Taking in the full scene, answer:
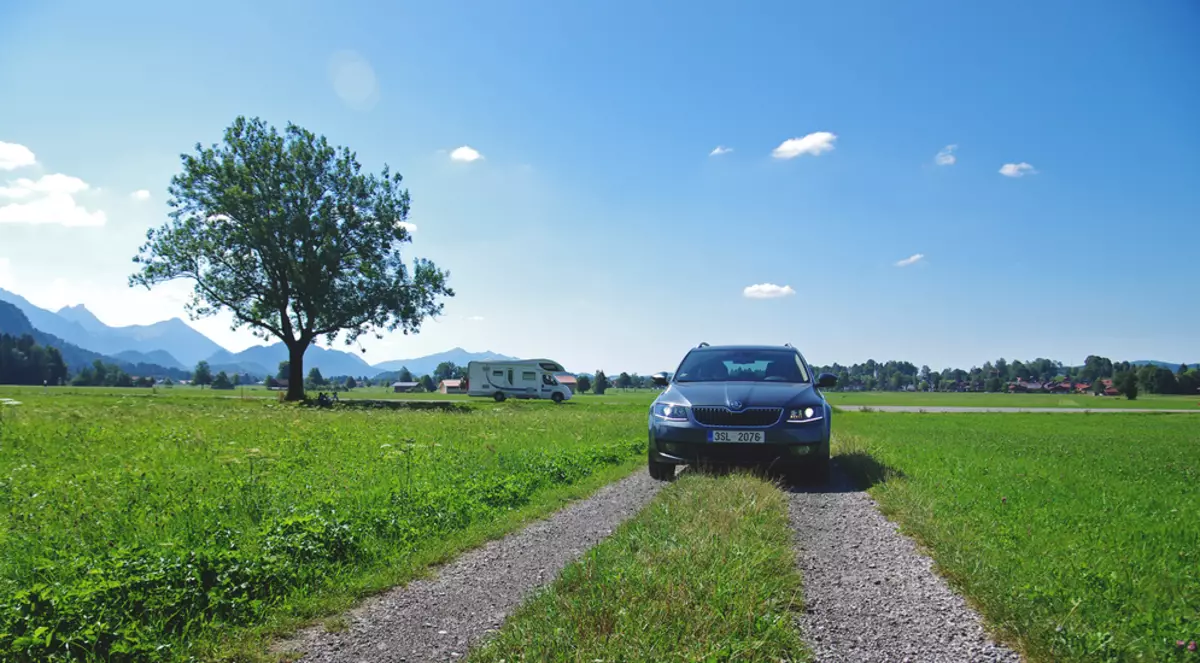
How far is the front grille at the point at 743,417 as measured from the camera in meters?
8.51

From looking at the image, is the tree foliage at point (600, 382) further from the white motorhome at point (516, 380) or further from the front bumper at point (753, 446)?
the front bumper at point (753, 446)

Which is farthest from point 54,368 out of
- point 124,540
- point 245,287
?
point 124,540

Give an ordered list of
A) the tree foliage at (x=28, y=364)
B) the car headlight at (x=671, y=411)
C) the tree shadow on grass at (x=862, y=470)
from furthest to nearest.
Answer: the tree foliage at (x=28, y=364)
the tree shadow on grass at (x=862, y=470)
the car headlight at (x=671, y=411)

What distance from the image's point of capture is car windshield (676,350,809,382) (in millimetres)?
10016

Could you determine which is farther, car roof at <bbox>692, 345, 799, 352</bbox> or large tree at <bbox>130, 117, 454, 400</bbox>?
large tree at <bbox>130, 117, 454, 400</bbox>

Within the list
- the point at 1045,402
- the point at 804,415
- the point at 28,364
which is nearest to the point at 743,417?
the point at 804,415

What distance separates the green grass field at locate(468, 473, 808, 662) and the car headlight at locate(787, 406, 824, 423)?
9.92 ft

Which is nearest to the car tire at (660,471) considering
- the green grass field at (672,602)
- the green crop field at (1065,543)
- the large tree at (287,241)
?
the green crop field at (1065,543)

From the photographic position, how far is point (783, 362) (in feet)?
33.9

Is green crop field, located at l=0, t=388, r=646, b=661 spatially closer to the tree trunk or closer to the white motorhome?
the tree trunk

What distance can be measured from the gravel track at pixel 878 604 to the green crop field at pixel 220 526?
3076mm

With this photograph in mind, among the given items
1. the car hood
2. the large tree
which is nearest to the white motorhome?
Answer: the large tree

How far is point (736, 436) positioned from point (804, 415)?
103 centimetres

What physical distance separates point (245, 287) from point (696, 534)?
3863 centimetres
